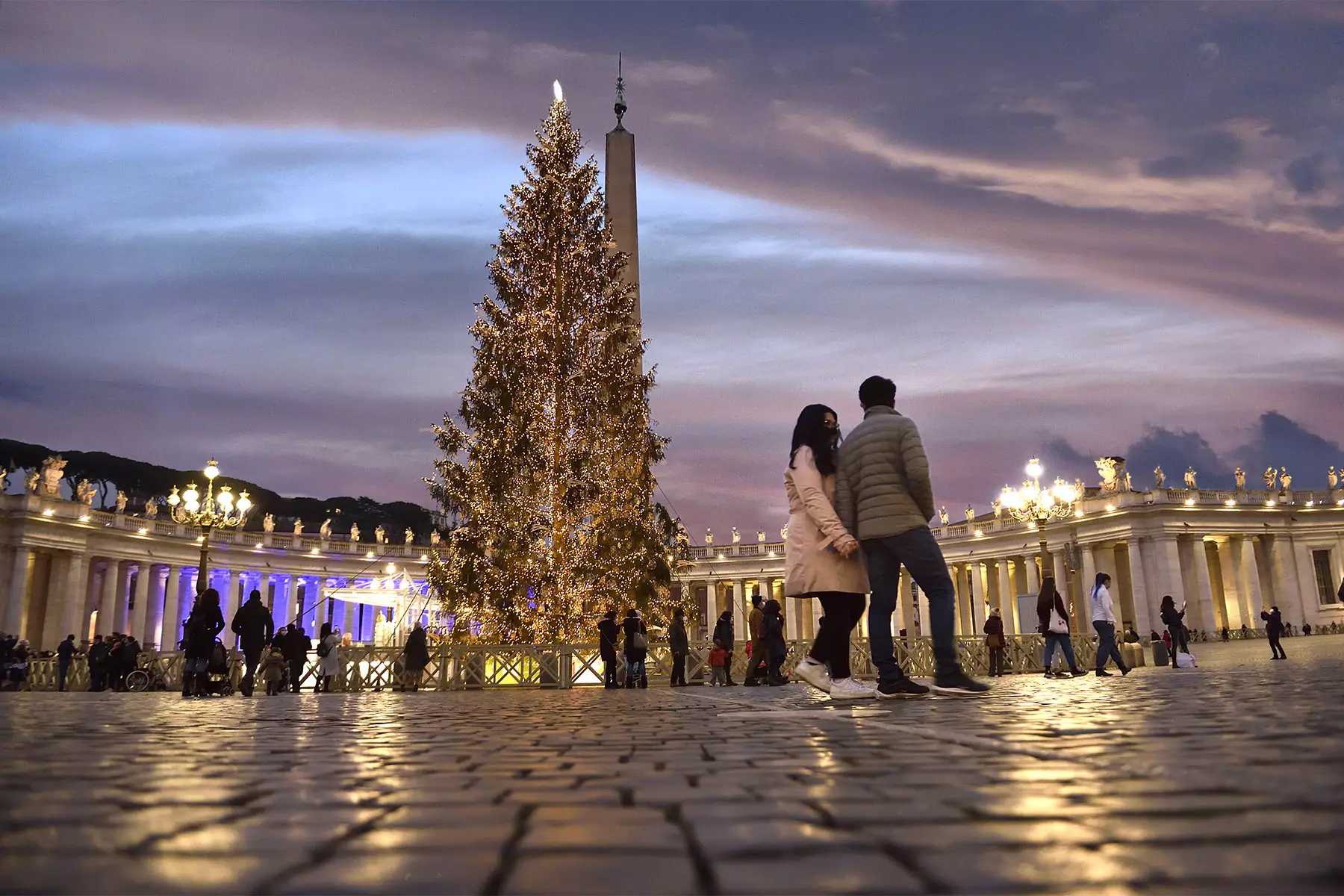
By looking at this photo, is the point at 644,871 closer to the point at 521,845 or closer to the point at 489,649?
the point at 521,845

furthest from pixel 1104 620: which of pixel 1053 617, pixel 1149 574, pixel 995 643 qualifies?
pixel 1149 574

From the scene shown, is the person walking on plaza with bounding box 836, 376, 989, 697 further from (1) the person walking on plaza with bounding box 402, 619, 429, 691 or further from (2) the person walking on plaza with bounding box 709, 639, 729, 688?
(1) the person walking on plaza with bounding box 402, 619, 429, 691

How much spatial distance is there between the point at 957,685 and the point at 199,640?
14.6 metres

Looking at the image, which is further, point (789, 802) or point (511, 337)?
point (511, 337)

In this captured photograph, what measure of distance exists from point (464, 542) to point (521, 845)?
2140 centimetres

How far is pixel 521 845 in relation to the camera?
200 centimetres

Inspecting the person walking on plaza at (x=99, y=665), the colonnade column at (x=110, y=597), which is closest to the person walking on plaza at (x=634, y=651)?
the person walking on plaza at (x=99, y=665)

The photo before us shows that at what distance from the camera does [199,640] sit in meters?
17.4

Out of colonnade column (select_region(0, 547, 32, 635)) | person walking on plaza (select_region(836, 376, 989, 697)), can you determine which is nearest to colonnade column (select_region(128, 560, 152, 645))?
colonnade column (select_region(0, 547, 32, 635))

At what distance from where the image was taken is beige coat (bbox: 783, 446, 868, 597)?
8258mm

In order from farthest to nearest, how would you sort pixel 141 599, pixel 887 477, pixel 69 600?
pixel 141 599 < pixel 69 600 < pixel 887 477

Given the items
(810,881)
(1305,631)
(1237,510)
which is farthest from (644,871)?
(1237,510)

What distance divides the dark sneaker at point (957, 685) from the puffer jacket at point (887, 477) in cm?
135

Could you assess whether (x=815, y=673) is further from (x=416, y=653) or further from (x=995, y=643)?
(x=995, y=643)
